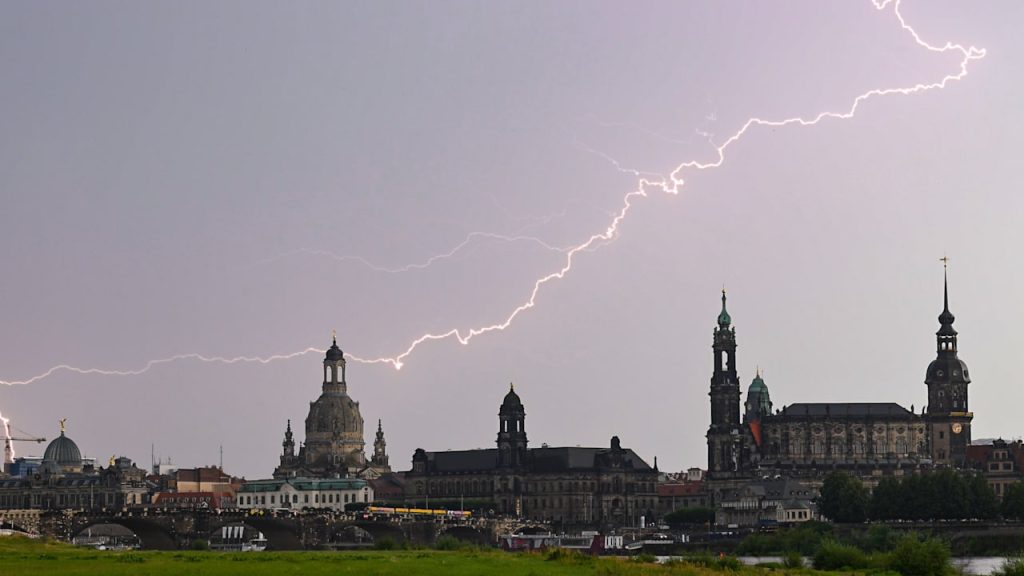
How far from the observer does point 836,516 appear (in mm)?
180875

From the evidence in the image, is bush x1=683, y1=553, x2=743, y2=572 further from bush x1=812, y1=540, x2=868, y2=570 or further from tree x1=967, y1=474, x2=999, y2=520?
tree x1=967, y1=474, x2=999, y2=520

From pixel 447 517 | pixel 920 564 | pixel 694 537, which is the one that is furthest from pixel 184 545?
pixel 920 564

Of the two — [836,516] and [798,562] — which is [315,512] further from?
[798,562]

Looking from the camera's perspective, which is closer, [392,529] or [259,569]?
[259,569]

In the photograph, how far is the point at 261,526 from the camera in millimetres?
152250

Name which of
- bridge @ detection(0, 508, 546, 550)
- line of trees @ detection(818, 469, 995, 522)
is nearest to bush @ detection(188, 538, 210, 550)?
bridge @ detection(0, 508, 546, 550)

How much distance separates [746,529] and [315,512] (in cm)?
4144

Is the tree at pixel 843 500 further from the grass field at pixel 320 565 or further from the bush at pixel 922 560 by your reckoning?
the bush at pixel 922 560

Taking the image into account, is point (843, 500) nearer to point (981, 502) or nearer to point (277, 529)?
point (981, 502)

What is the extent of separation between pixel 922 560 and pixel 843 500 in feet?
346

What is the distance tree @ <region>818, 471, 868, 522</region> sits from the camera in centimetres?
17925

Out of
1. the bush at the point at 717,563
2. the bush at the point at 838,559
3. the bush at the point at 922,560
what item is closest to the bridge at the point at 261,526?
the bush at the point at 838,559

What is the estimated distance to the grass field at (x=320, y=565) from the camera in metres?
64.2

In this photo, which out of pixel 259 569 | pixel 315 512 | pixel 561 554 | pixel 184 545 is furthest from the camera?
pixel 315 512
